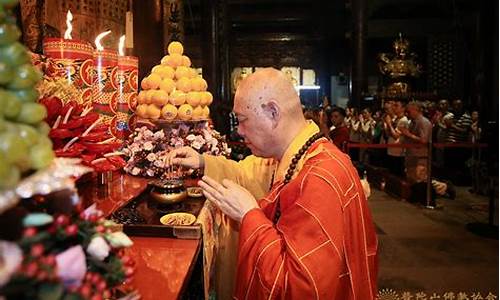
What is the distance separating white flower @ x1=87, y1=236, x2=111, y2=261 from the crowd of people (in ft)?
23.9

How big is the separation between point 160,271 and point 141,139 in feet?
5.67

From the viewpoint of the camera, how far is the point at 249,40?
20266mm

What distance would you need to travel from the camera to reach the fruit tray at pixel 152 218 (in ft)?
5.78

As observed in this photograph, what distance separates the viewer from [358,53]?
48.9 feet

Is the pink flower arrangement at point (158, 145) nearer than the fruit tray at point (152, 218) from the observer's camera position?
No

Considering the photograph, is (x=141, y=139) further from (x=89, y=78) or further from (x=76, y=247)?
(x=76, y=247)

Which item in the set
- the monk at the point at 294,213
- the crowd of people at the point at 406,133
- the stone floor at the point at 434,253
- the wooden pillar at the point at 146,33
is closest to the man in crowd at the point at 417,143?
the crowd of people at the point at 406,133

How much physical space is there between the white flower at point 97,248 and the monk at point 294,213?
0.93 metres

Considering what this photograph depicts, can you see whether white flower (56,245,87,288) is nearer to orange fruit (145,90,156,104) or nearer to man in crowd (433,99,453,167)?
orange fruit (145,90,156,104)

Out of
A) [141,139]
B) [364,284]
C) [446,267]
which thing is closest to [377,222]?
[446,267]

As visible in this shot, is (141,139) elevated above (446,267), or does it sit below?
above

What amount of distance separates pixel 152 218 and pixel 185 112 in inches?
49.4

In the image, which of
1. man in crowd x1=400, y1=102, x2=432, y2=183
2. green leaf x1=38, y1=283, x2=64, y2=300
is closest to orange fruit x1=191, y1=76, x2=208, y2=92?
green leaf x1=38, y1=283, x2=64, y2=300

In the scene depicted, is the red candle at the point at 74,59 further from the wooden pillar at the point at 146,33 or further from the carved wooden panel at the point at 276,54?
the carved wooden panel at the point at 276,54
